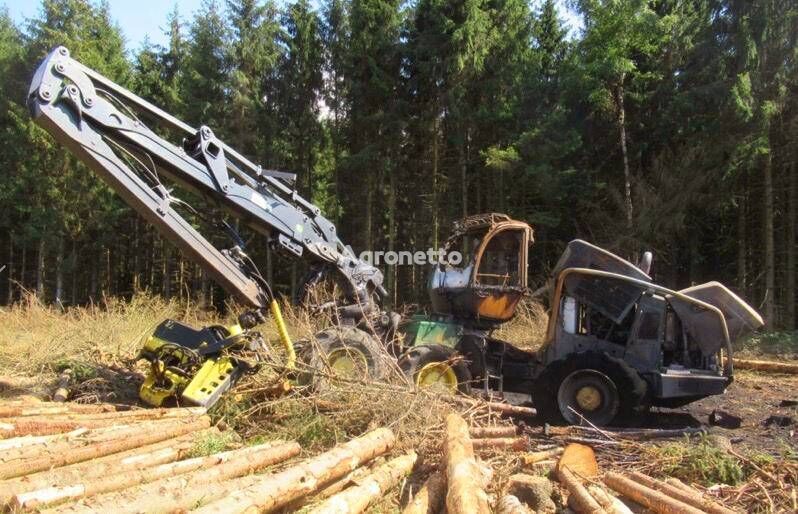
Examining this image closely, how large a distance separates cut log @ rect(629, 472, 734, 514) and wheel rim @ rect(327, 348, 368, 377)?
333 cm

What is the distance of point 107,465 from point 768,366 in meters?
12.1

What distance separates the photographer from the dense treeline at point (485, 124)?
1828 centimetres

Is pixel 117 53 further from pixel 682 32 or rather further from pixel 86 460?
pixel 86 460

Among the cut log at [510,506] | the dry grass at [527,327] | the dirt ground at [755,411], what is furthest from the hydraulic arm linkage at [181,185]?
the dry grass at [527,327]

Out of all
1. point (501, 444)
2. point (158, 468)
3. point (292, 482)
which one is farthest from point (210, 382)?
point (501, 444)

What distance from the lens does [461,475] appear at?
4348mm

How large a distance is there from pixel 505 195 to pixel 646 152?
4.96m

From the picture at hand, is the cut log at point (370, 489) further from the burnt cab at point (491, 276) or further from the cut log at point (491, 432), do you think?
the burnt cab at point (491, 276)

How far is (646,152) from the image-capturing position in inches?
854

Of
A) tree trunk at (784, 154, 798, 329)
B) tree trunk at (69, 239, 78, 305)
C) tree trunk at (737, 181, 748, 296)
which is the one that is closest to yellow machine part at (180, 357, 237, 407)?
tree trunk at (784, 154, 798, 329)

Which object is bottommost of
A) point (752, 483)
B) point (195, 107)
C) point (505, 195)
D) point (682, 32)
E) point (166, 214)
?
point (752, 483)

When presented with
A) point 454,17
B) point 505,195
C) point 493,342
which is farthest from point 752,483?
point 505,195

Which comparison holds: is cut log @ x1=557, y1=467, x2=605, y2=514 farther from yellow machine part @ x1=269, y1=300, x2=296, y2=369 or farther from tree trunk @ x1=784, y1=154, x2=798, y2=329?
tree trunk @ x1=784, y1=154, x2=798, y2=329

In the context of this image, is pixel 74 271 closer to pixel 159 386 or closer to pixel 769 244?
pixel 159 386
